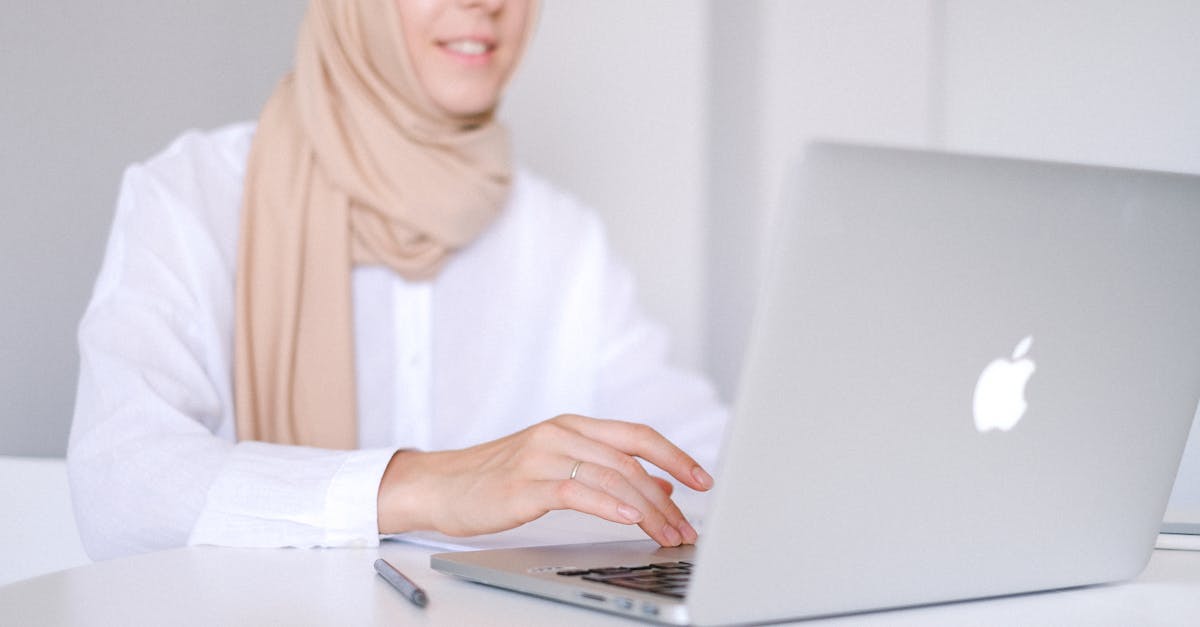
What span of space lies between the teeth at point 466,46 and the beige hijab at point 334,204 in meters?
0.07

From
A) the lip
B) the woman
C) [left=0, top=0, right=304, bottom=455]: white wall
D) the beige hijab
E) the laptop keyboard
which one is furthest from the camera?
[left=0, top=0, right=304, bottom=455]: white wall

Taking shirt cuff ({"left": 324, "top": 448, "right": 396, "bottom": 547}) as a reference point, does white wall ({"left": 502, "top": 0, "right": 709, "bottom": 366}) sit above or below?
above

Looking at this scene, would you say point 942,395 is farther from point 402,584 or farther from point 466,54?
point 466,54

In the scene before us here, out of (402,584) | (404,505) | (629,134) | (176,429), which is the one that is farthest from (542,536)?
(629,134)

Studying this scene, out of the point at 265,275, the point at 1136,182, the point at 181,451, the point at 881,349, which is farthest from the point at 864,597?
the point at 265,275

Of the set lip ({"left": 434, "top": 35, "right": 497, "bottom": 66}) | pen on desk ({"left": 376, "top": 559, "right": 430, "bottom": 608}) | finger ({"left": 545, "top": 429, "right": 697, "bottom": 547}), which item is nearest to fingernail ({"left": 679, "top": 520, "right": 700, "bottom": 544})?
finger ({"left": 545, "top": 429, "right": 697, "bottom": 547})

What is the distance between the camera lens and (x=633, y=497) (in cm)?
86

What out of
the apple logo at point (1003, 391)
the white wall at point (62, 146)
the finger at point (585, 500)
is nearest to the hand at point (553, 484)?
the finger at point (585, 500)

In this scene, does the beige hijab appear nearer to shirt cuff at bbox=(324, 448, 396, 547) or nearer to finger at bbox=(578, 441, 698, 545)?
shirt cuff at bbox=(324, 448, 396, 547)

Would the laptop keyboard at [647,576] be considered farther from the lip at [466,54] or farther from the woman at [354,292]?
the lip at [466,54]

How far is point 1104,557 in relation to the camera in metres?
0.74

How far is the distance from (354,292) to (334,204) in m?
0.14

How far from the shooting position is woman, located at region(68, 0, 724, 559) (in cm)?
130

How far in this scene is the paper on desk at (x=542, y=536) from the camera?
950 mm
